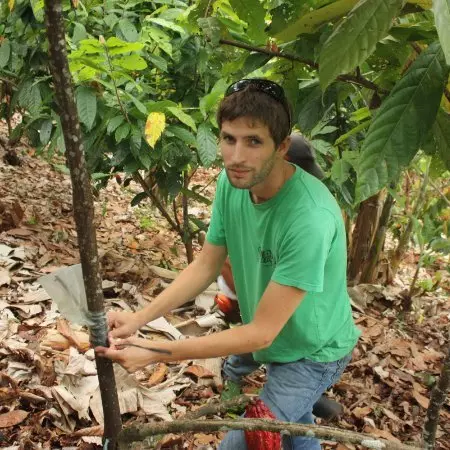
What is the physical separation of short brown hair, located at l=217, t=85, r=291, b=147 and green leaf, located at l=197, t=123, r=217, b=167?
104 centimetres

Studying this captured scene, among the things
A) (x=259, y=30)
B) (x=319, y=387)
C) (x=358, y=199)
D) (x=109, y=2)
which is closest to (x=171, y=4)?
→ (x=109, y=2)

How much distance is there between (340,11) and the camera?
108cm

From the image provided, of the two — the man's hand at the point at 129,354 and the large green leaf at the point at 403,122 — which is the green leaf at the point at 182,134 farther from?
the large green leaf at the point at 403,122

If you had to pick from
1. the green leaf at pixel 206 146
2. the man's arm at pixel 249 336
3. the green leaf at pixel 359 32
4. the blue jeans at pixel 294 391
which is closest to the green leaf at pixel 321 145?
the green leaf at pixel 206 146

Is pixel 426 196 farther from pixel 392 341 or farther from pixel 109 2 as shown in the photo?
pixel 109 2

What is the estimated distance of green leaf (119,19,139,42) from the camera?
123 inches

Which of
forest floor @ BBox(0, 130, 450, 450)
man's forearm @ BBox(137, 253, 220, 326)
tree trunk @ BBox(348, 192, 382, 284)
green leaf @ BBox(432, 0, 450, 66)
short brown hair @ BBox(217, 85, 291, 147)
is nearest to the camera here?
green leaf @ BBox(432, 0, 450, 66)

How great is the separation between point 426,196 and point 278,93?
11.9ft

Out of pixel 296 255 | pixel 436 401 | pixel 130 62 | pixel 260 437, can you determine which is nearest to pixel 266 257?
pixel 296 255

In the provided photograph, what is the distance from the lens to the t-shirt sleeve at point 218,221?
220cm

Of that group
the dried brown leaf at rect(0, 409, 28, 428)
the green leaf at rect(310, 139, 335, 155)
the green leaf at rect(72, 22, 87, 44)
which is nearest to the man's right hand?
the dried brown leaf at rect(0, 409, 28, 428)

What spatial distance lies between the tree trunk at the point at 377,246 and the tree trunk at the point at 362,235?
42mm

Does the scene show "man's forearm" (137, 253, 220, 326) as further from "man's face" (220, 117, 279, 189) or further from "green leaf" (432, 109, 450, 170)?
"green leaf" (432, 109, 450, 170)

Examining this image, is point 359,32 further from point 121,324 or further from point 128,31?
point 128,31
